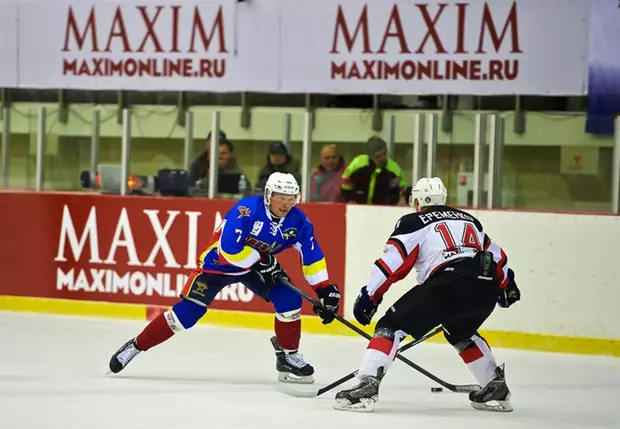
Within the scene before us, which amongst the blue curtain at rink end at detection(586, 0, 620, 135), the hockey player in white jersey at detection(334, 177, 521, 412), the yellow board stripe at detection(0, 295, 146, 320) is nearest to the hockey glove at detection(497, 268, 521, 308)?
the hockey player in white jersey at detection(334, 177, 521, 412)

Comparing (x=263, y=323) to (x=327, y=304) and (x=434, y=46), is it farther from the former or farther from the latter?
(x=327, y=304)

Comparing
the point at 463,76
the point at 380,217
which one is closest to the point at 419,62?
the point at 463,76

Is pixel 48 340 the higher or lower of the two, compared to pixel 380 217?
lower

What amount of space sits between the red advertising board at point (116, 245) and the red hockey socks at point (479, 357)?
3233 millimetres

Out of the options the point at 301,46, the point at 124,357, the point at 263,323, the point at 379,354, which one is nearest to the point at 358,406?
the point at 379,354

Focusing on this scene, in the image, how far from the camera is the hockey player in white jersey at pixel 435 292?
626 centimetres

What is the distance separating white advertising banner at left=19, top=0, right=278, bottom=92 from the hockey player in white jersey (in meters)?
4.30

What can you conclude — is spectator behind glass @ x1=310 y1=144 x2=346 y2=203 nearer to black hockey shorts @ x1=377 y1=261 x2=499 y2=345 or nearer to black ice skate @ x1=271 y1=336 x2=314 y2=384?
black ice skate @ x1=271 y1=336 x2=314 y2=384

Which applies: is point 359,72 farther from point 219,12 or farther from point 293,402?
point 293,402

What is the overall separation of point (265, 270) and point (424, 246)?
1189 millimetres

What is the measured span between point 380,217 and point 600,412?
127 inches

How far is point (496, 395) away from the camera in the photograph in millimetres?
6457

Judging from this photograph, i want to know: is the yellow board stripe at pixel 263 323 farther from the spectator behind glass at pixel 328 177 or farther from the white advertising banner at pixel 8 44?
the white advertising banner at pixel 8 44

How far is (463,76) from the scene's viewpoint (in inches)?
391
